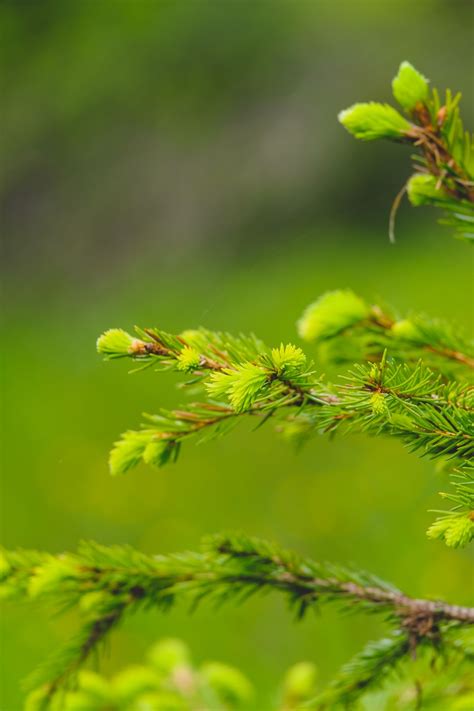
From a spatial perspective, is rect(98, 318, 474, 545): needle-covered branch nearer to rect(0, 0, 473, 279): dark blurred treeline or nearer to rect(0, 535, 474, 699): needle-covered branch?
rect(0, 535, 474, 699): needle-covered branch

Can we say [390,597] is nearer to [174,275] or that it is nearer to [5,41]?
[5,41]

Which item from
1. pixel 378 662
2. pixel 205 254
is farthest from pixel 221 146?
pixel 378 662

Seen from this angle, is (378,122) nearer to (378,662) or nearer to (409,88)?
(409,88)

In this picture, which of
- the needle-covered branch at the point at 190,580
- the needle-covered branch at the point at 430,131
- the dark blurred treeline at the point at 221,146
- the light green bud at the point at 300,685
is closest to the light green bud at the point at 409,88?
the needle-covered branch at the point at 430,131

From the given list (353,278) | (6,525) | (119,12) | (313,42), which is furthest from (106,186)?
(6,525)

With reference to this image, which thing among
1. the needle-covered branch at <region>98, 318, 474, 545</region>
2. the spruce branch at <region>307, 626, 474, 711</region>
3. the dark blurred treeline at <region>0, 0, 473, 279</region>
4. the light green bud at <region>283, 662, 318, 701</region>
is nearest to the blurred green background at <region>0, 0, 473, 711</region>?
the dark blurred treeline at <region>0, 0, 473, 279</region>

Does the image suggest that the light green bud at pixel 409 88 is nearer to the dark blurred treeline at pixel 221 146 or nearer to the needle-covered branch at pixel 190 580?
the needle-covered branch at pixel 190 580
